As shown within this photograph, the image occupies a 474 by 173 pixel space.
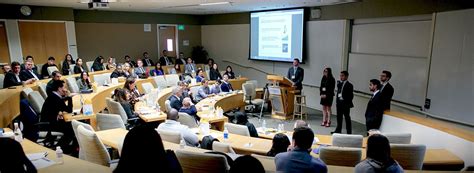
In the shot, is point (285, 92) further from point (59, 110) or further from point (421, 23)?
point (59, 110)

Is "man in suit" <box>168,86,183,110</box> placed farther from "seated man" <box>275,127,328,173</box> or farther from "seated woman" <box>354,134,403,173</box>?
"seated woman" <box>354,134,403,173</box>

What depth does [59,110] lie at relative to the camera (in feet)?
18.4

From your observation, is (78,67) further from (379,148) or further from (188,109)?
(379,148)

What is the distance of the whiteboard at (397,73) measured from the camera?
707cm

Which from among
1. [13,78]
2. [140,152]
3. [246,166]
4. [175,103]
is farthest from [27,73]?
[246,166]

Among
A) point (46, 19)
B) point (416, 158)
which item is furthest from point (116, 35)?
point (416, 158)

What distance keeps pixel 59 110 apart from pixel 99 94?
6.65 feet

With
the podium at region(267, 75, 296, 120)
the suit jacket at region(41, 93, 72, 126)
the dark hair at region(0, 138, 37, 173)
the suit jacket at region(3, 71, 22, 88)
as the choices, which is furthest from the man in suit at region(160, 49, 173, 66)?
the dark hair at region(0, 138, 37, 173)

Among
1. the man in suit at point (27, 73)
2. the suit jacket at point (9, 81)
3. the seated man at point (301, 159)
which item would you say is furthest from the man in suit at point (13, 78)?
the seated man at point (301, 159)

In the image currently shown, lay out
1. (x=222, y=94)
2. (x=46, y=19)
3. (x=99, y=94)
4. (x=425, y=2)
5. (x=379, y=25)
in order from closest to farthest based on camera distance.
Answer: (x=425, y=2)
(x=99, y=94)
(x=379, y=25)
(x=222, y=94)
(x=46, y=19)

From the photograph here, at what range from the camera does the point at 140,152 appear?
2.25 meters

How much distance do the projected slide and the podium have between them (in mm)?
1843

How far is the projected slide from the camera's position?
34.3 ft

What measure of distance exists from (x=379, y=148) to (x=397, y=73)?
557 centimetres
